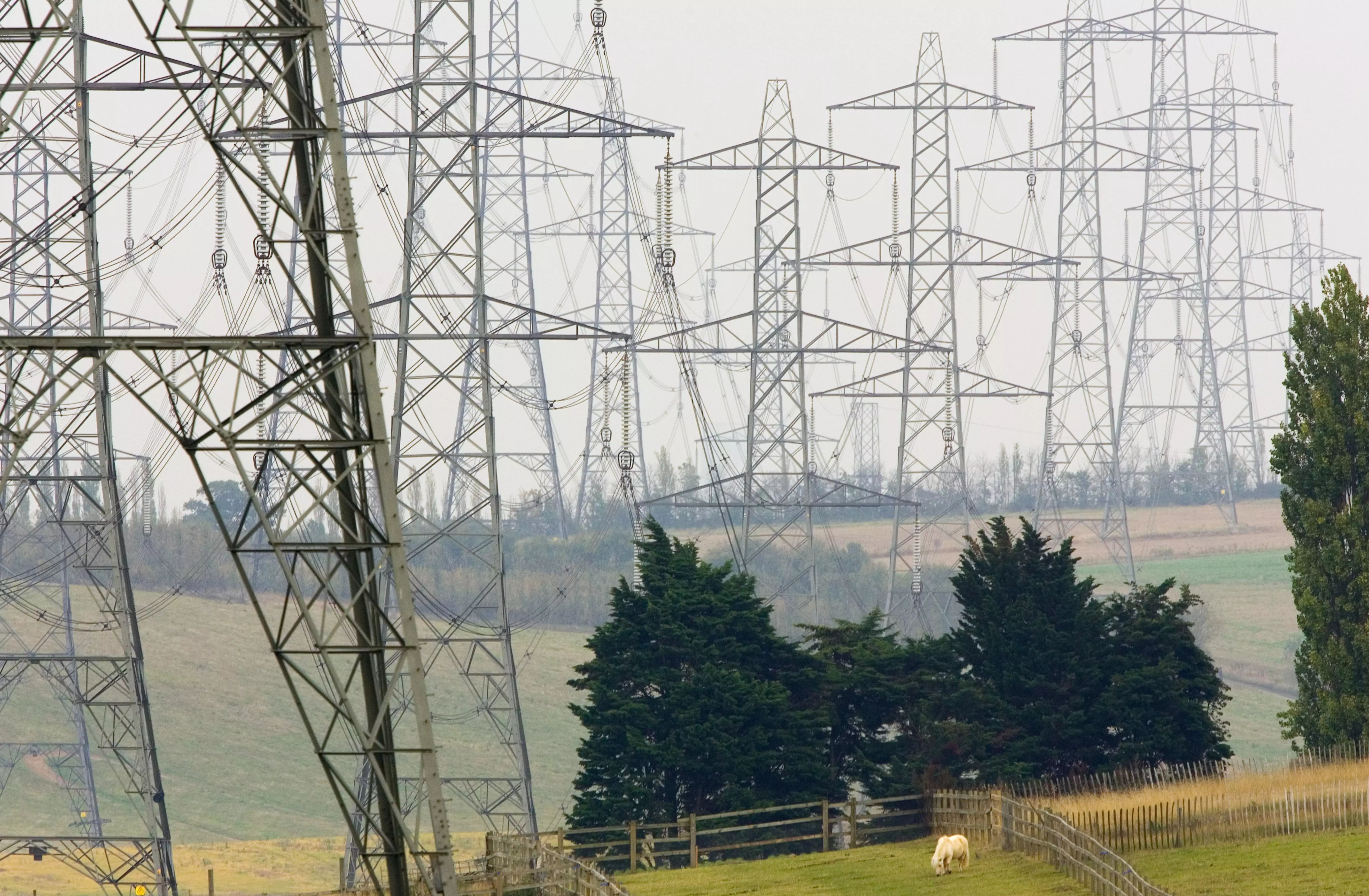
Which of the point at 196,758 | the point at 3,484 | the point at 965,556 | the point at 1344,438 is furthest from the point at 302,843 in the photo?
the point at 3,484

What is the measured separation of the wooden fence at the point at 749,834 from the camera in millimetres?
43188

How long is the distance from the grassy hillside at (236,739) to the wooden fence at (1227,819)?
140 feet

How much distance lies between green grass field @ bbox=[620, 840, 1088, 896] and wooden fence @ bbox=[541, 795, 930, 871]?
3.21 ft

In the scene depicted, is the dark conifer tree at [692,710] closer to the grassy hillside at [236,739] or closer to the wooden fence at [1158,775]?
the wooden fence at [1158,775]

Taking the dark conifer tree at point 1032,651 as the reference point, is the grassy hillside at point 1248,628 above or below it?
below

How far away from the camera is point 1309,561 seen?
50.5 m

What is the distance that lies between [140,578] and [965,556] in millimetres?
86878

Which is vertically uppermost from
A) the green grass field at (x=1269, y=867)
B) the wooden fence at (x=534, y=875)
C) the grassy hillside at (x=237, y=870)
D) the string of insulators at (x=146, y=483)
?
the string of insulators at (x=146, y=483)

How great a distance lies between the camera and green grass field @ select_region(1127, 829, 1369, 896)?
33.3 m

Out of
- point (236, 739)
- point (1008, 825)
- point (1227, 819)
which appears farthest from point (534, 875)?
point (236, 739)

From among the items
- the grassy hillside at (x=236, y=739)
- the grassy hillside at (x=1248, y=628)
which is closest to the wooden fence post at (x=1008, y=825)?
the grassy hillside at (x=236, y=739)

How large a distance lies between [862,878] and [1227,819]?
7568 millimetres

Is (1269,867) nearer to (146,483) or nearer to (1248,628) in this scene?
(146,483)

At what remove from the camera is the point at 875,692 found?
167ft
